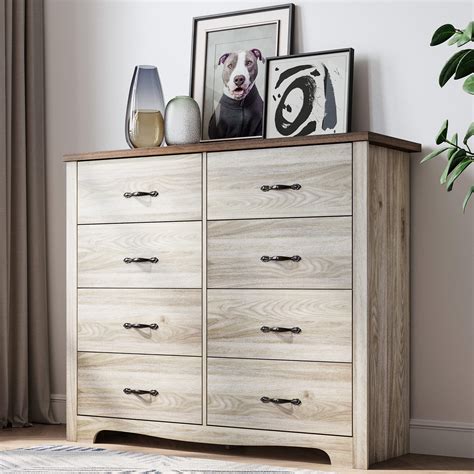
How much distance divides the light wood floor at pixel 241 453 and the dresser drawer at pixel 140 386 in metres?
0.12

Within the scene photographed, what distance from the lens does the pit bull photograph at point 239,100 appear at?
147 inches

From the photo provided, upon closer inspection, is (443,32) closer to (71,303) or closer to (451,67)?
(451,67)

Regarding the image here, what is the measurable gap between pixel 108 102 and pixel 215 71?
56 centimetres

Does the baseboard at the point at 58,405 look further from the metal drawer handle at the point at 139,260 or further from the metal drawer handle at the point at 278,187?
the metal drawer handle at the point at 278,187

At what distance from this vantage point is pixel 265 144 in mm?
3316

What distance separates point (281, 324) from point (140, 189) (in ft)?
2.43

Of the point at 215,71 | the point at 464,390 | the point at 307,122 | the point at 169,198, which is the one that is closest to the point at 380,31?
the point at 307,122

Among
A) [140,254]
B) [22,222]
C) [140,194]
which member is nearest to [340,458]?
[140,254]

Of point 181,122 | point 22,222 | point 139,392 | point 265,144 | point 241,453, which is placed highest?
point 181,122

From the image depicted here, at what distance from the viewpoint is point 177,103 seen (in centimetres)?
365

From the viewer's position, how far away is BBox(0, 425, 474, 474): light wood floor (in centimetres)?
322

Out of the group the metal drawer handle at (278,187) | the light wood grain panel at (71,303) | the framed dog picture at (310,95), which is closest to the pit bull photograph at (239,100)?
the framed dog picture at (310,95)

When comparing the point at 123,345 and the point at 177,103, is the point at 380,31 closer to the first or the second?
the point at 177,103

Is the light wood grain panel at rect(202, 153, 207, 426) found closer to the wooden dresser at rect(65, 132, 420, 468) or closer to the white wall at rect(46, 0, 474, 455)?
the wooden dresser at rect(65, 132, 420, 468)
